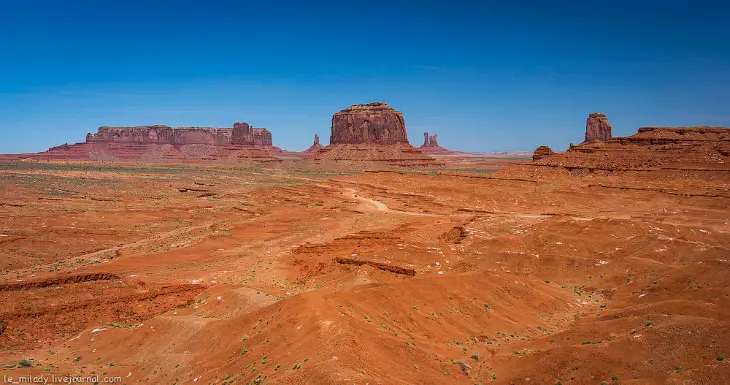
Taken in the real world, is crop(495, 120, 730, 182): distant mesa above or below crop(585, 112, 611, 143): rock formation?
below

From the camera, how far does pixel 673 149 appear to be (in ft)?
201

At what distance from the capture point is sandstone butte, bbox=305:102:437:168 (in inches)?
5162

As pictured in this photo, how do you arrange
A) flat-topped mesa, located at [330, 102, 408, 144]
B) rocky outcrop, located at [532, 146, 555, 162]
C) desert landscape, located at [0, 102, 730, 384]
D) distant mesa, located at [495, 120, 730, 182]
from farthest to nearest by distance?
flat-topped mesa, located at [330, 102, 408, 144]
rocky outcrop, located at [532, 146, 555, 162]
distant mesa, located at [495, 120, 730, 182]
desert landscape, located at [0, 102, 730, 384]

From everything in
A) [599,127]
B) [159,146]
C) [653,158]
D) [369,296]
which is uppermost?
[599,127]

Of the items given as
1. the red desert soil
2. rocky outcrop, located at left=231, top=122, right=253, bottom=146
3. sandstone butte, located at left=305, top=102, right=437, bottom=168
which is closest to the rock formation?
sandstone butte, located at left=305, top=102, right=437, bottom=168

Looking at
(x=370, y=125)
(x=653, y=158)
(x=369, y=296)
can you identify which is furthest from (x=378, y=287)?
(x=370, y=125)

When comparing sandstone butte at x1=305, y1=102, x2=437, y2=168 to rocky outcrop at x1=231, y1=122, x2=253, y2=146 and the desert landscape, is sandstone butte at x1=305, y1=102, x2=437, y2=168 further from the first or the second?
the desert landscape

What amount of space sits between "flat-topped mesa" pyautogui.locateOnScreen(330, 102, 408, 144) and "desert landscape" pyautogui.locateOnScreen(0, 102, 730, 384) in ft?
264

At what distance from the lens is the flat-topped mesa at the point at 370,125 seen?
445 ft

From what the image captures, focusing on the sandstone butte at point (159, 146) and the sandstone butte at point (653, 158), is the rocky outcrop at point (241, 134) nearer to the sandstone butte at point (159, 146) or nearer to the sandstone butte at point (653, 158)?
the sandstone butte at point (159, 146)

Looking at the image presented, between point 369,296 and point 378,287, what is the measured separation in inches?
43.0

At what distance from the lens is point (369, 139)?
136000 mm

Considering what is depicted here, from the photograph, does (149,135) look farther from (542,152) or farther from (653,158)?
(653,158)

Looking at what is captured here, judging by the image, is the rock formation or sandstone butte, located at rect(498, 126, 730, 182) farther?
the rock formation
